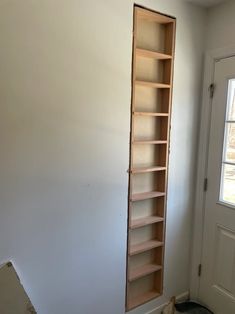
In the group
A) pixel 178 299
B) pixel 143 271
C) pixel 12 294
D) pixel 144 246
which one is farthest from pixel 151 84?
pixel 178 299

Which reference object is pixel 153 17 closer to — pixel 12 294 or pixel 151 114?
pixel 151 114

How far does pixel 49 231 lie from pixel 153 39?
5.15 ft

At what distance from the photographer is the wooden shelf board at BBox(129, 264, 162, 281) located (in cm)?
201

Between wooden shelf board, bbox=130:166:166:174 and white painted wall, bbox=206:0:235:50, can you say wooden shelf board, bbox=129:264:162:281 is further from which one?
white painted wall, bbox=206:0:235:50

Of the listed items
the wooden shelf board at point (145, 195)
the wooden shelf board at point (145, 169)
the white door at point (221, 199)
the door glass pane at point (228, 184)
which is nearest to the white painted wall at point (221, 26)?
the white door at point (221, 199)

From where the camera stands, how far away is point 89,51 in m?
1.56

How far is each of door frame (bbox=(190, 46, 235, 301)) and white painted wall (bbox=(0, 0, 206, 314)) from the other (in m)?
0.26

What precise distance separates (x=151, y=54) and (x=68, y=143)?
0.92 m

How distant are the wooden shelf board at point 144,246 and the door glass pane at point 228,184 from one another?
Answer: 0.66 metres

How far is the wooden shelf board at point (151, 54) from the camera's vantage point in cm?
182

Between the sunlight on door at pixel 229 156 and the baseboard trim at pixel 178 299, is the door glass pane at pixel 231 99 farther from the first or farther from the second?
the baseboard trim at pixel 178 299

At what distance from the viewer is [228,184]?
207 centimetres

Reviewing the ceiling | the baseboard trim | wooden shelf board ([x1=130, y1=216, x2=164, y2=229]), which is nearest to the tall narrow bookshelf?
wooden shelf board ([x1=130, y1=216, x2=164, y2=229])

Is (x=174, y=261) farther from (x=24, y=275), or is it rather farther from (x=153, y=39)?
(x=153, y=39)
